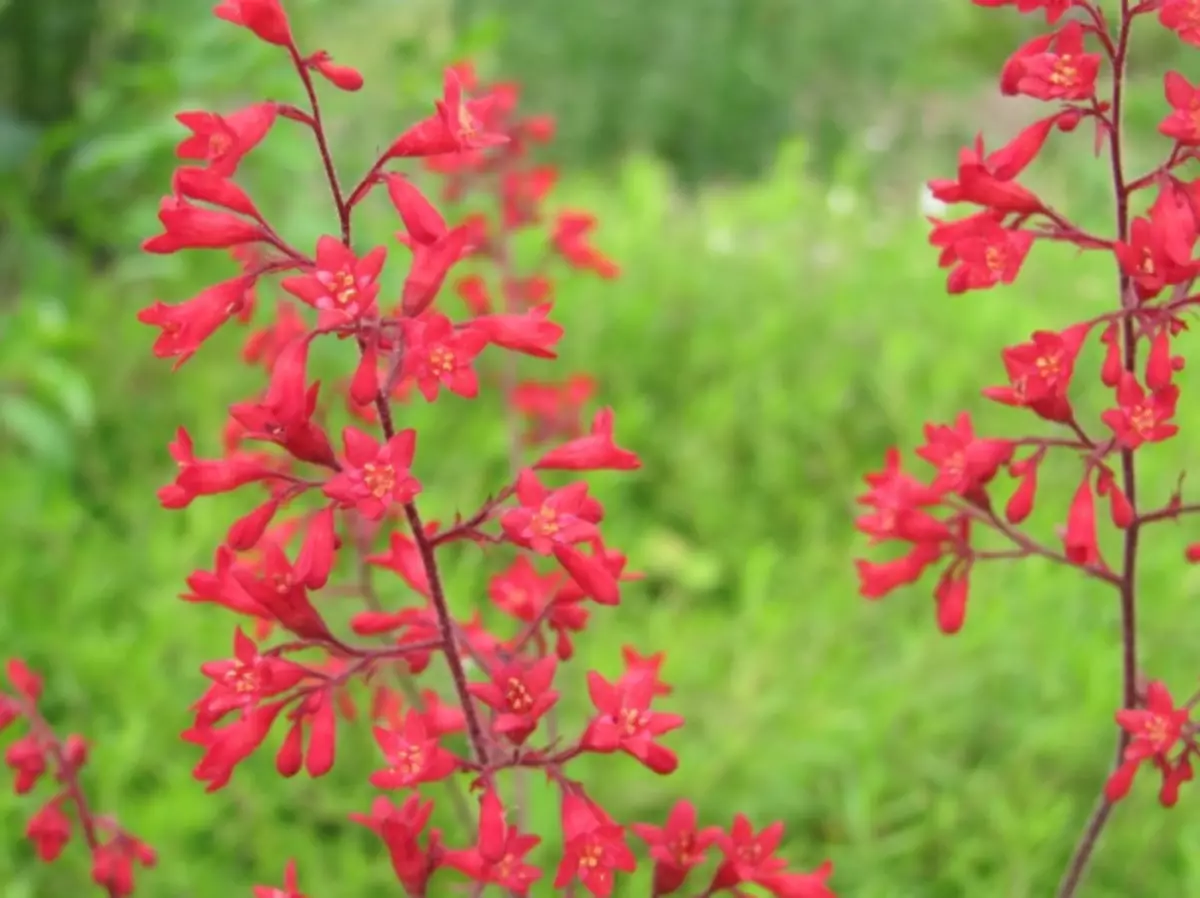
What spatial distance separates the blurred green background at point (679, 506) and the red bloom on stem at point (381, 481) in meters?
1.48

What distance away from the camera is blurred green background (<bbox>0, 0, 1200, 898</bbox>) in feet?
7.97

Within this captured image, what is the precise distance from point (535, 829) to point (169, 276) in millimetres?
2153

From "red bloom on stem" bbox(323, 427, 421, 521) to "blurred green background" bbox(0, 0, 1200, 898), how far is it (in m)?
1.48

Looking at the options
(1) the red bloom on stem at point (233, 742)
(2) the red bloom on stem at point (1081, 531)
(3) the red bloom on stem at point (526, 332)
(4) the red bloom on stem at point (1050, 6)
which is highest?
(4) the red bloom on stem at point (1050, 6)

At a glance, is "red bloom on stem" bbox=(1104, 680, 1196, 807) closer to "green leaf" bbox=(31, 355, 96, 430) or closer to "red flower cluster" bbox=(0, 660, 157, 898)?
"red flower cluster" bbox=(0, 660, 157, 898)

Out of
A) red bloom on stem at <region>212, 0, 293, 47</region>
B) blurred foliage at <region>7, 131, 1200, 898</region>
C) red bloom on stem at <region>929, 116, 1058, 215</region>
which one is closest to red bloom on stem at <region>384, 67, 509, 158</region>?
red bloom on stem at <region>212, 0, 293, 47</region>

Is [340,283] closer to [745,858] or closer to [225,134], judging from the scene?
[225,134]

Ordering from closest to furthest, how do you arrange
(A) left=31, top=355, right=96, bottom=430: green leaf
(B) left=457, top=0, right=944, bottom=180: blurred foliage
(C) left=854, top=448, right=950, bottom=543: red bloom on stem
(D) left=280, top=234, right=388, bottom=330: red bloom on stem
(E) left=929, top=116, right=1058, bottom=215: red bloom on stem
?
(D) left=280, top=234, right=388, bottom=330: red bloom on stem → (E) left=929, top=116, right=1058, bottom=215: red bloom on stem → (C) left=854, top=448, right=950, bottom=543: red bloom on stem → (A) left=31, top=355, right=96, bottom=430: green leaf → (B) left=457, top=0, right=944, bottom=180: blurred foliage

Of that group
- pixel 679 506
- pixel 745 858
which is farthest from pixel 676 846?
pixel 679 506

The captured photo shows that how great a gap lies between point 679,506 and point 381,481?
245 centimetres

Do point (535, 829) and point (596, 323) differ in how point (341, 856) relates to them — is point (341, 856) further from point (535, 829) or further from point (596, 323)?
point (596, 323)

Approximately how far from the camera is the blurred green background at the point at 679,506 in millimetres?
2430

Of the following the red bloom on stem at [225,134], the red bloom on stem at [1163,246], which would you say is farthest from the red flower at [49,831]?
the red bloom on stem at [1163,246]

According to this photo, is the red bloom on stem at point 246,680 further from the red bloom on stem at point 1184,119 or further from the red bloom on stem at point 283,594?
the red bloom on stem at point 1184,119
